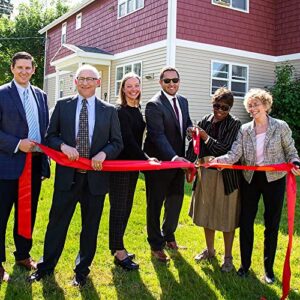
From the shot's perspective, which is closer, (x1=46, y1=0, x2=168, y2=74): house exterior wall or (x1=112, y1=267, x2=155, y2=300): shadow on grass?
(x1=112, y1=267, x2=155, y2=300): shadow on grass

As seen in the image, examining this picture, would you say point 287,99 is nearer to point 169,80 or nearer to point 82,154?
point 169,80

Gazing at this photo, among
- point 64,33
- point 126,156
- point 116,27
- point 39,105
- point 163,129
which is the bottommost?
point 126,156

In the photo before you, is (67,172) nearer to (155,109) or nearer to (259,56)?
(155,109)

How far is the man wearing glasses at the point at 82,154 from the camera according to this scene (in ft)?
12.5

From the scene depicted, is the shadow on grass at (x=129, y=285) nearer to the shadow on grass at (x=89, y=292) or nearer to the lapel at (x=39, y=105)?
the shadow on grass at (x=89, y=292)

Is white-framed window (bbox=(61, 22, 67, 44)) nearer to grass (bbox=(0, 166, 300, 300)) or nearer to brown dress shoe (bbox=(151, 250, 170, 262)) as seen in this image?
grass (bbox=(0, 166, 300, 300))

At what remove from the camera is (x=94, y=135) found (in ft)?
12.6

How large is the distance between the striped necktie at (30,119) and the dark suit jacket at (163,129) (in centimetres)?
120

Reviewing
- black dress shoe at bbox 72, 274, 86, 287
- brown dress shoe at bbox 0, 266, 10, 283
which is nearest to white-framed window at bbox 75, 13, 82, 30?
brown dress shoe at bbox 0, 266, 10, 283

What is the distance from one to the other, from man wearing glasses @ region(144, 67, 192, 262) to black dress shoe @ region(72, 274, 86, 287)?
100 centimetres

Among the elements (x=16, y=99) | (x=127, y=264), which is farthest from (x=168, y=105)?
(x=127, y=264)

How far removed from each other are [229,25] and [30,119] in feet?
38.2

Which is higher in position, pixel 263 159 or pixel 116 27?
pixel 116 27

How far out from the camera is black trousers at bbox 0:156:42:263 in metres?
3.99
